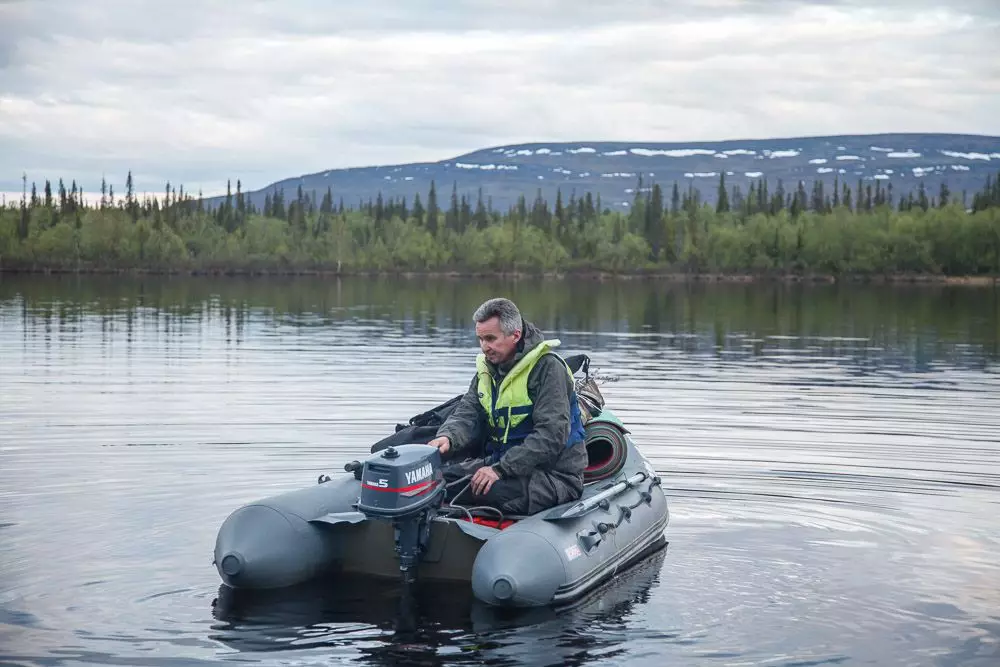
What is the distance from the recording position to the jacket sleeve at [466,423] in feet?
36.7

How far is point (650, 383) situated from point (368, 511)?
1644 cm

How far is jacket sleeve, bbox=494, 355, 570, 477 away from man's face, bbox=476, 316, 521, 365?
0.28 metres

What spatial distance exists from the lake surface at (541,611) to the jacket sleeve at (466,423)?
4.06 ft

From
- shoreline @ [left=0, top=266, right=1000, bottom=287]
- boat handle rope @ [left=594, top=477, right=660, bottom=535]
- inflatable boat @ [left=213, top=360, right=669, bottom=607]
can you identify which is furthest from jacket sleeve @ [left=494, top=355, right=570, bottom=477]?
shoreline @ [left=0, top=266, right=1000, bottom=287]

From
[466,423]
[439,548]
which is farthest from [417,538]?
[466,423]

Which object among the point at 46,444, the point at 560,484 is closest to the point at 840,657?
the point at 560,484

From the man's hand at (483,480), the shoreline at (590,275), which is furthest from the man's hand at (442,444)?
the shoreline at (590,275)

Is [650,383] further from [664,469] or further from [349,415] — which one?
[664,469]

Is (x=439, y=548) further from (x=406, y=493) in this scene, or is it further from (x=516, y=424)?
(x=516, y=424)

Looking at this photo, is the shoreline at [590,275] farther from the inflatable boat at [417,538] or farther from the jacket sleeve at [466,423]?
the inflatable boat at [417,538]

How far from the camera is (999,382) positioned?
89.0 feet

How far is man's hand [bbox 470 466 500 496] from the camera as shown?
34.9ft

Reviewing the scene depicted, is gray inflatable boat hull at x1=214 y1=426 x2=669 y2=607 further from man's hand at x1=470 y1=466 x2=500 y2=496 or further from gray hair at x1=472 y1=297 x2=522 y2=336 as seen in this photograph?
gray hair at x1=472 y1=297 x2=522 y2=336

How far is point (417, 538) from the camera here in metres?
10.4
